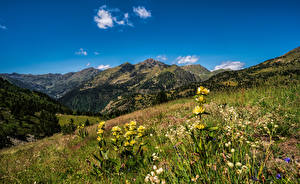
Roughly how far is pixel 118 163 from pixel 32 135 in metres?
122

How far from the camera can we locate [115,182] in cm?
317

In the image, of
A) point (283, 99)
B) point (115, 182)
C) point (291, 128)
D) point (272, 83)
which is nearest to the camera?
point (115, 182)

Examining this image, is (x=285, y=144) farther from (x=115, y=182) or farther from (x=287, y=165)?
(x=115, y=182)

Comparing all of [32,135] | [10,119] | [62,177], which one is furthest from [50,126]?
[62,177]

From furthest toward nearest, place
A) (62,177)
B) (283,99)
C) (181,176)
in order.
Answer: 1. (283,99)
2. (62,177)
3. (181,176)

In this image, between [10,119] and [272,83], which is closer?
[272,83]

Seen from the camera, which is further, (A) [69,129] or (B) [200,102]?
(A) [69,129]

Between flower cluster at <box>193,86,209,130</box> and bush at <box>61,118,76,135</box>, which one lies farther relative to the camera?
bush at <box>61,118,76,135</box>

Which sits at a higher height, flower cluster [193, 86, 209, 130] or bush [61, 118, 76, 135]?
flower cluster [193, 86, 209, 130]

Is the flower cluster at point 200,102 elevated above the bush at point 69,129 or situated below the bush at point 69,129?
above

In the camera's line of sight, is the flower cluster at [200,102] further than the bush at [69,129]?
No

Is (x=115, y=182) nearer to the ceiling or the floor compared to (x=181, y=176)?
nearer to the floor

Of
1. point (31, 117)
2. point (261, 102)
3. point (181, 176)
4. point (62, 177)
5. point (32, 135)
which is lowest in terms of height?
point (32, 135)

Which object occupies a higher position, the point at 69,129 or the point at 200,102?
the point at 200,102
